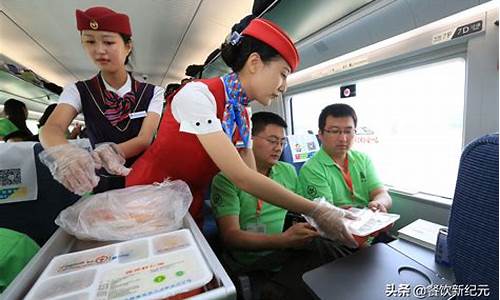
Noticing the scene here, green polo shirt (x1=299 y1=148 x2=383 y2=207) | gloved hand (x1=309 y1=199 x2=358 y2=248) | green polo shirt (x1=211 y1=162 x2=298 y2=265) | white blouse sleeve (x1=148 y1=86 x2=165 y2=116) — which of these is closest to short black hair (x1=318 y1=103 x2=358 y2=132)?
green polo shirt (x1=299 y1=148 x2=383 y2=207)

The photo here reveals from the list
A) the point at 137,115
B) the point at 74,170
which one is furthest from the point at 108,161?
the point at 137,115

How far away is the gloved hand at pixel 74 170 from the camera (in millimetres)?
820

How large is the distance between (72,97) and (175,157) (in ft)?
2.18

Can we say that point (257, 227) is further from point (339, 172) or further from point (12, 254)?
point (12, 254)

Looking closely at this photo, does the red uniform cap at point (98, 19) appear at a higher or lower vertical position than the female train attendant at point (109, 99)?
higher

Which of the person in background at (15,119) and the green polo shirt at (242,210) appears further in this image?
the person in background at (15,119)

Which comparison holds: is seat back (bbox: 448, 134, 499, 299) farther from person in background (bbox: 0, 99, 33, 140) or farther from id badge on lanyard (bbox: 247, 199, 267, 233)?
person in background (bbox: 0, 99, 33, 140)

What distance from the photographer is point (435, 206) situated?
5.75 ft

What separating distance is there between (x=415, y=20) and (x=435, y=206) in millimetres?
1269

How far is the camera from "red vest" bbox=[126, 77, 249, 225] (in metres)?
1.08

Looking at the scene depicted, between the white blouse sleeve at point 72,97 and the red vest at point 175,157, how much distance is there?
46cm

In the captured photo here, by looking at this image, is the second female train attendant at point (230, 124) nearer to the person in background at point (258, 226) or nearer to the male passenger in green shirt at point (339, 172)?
the person in background at point (258, 226)

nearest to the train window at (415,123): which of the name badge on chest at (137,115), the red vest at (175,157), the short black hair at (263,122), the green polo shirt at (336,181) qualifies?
the green polo shirt at (336,181)

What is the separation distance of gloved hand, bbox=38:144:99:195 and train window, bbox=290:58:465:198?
83.1 inches
